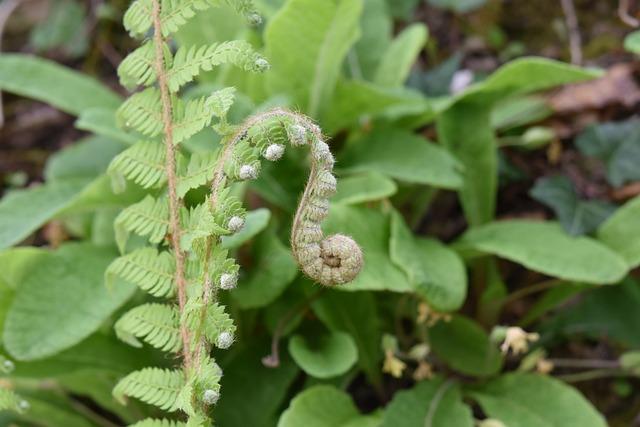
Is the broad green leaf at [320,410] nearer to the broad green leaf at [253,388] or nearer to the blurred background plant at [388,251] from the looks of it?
the blurred background plant at [388,251]

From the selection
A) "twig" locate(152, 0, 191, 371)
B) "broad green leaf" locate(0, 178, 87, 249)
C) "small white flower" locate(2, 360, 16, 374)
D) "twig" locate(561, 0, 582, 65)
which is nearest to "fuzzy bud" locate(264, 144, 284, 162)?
"twig" locate(152, 0, 191, 371)

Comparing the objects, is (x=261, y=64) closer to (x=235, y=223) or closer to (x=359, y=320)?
(x=235, y=223)

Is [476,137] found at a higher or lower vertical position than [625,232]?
higher

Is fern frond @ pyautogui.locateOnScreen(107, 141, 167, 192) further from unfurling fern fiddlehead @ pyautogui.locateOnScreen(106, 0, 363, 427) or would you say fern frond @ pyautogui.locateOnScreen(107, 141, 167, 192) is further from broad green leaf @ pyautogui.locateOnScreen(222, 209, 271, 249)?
broad green leaf @ pyautogui.locateOnScreen(222, 209, 271, 249)

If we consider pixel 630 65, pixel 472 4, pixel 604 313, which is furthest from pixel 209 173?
pixel 630 65

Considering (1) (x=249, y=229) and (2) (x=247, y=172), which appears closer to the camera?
(2) (x=247, y=172)

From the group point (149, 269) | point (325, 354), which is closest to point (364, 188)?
point (325, 354)

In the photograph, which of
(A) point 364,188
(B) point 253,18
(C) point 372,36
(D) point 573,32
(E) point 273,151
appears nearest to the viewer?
(E) point 273,151
